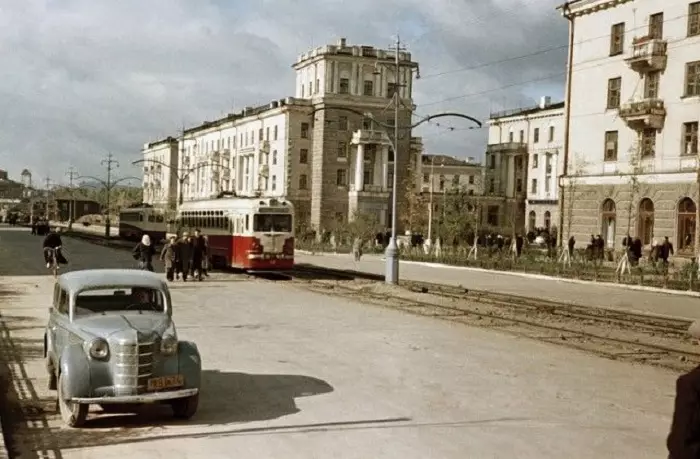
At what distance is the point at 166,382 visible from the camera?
9.70 metres

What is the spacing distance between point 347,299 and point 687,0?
25.9 metres

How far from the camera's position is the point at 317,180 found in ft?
288

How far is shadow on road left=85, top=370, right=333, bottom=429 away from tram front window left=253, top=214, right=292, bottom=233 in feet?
65.5

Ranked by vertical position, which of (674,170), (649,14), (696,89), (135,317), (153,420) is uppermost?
(649,14)

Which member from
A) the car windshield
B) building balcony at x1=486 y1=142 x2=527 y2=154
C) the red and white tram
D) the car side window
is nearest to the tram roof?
the red and white tram

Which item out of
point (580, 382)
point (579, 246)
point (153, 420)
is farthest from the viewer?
point (579, 246)

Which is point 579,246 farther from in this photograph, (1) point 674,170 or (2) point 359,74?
(2) point 359,74

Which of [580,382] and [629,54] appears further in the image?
[629,54]

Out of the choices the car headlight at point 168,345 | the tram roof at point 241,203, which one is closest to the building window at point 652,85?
the tram roof at point 241,203

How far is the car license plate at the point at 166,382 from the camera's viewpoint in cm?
965

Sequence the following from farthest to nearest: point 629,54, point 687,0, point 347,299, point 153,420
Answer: point 629,54, point 687,0, point 347,299, point 153,420

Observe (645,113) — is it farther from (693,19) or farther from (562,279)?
(562,279)

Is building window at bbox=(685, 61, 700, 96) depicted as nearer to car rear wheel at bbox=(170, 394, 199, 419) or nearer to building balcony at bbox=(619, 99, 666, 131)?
building balcony at bbox=(619, 99, 666, 131)

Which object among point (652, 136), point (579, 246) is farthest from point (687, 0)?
point (579, 246)
